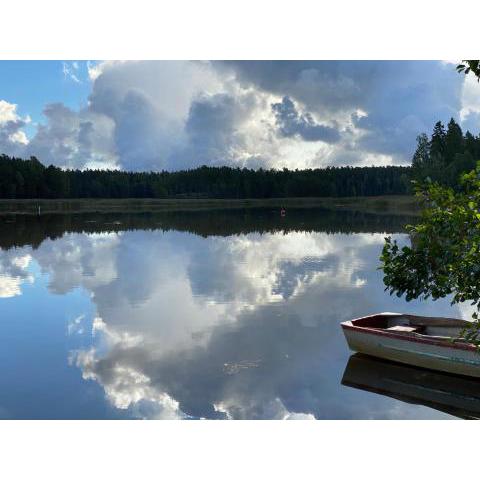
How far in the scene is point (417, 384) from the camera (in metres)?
16.2

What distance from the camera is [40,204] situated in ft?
489

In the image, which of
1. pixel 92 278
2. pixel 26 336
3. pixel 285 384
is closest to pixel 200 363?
pixel 285 384

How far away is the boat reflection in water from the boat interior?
3.66 feet

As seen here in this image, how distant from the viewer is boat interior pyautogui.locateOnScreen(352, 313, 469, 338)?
17969 millimetres

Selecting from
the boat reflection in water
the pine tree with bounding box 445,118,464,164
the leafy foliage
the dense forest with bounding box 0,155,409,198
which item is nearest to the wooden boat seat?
the boat reflection in water

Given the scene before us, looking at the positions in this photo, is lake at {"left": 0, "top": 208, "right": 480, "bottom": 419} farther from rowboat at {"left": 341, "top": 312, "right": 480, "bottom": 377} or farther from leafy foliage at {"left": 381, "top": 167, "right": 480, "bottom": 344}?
leafy foliage at {"left": 381, "top": 167, "right": 480, "bottom": 344}

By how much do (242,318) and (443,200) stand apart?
14921 mm

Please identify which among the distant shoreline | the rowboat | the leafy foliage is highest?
the distant shoreline

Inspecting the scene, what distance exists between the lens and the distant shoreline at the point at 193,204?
481ft

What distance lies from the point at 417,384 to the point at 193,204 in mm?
169298

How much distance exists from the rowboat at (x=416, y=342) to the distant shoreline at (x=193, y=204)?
4582 inches

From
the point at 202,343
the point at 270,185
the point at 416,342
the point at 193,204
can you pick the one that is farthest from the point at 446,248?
the point at 270,185

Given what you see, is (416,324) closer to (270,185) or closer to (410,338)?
(410,338)

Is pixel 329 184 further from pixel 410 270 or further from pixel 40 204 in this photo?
pixel 410 270
